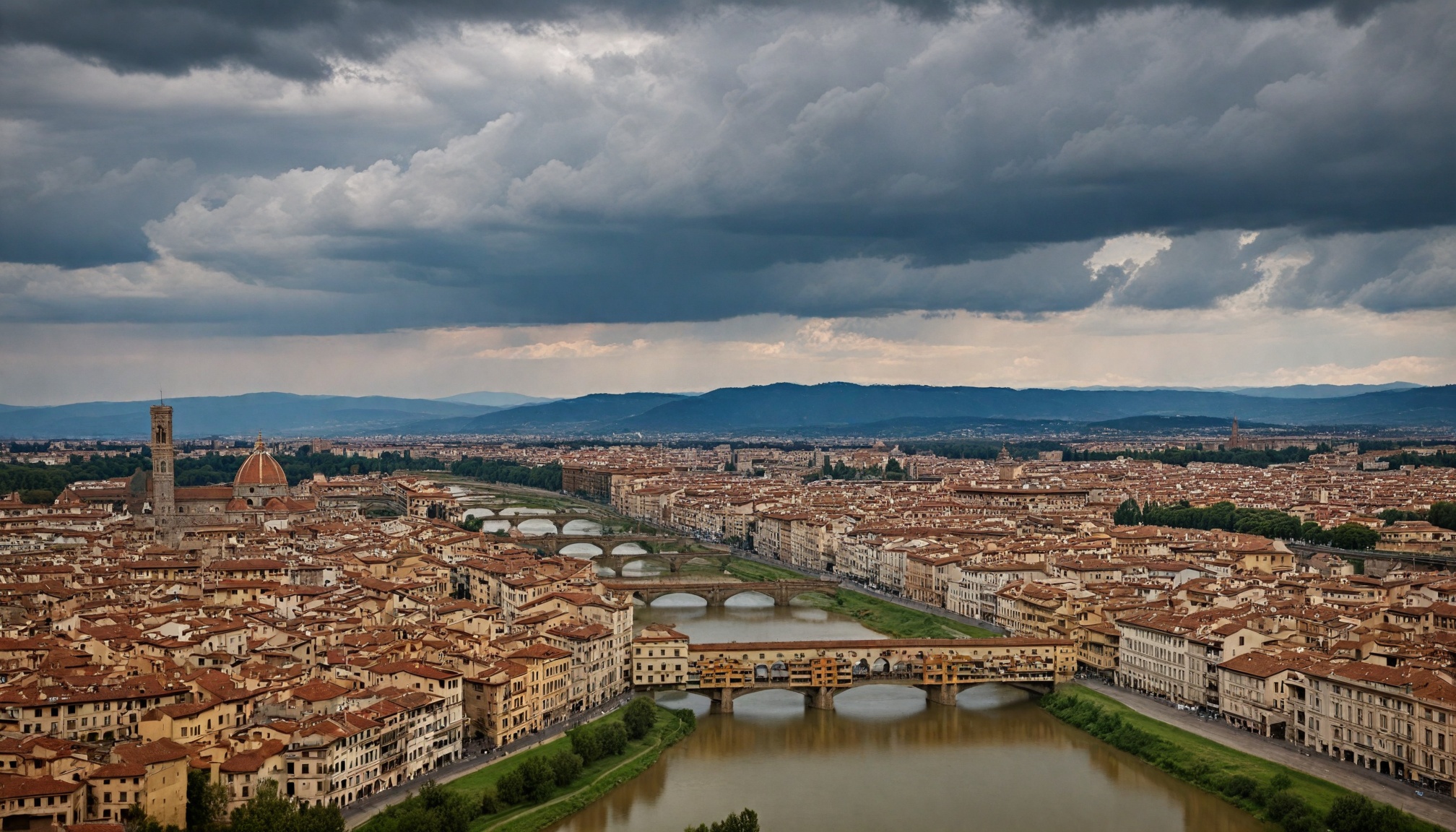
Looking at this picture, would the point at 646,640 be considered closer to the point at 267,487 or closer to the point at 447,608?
the point at 447,608

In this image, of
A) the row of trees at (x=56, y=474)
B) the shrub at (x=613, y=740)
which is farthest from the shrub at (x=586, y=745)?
the row of trees at (x=56, y=474)

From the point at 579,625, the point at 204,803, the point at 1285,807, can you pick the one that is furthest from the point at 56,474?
the point at 1285,807

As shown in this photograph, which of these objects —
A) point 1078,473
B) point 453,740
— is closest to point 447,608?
point 453,740

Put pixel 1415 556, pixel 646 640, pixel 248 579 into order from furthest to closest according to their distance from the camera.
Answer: pixel 1415 556
pixel 248 579
pixel 646 640

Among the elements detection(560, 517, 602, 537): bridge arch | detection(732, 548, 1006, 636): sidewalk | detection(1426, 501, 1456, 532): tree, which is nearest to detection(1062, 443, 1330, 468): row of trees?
detection(560, 517, 602, 537): bridge arch

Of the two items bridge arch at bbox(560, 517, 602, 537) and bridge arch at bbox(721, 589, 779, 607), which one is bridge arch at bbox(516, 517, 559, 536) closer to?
bridge arch at bbox(560, 517, 602, 537)

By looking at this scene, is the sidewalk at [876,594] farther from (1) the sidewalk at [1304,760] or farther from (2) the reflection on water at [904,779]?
(2) the reflection on water at [904,779]

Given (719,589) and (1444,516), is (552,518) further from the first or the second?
(1444,516)
